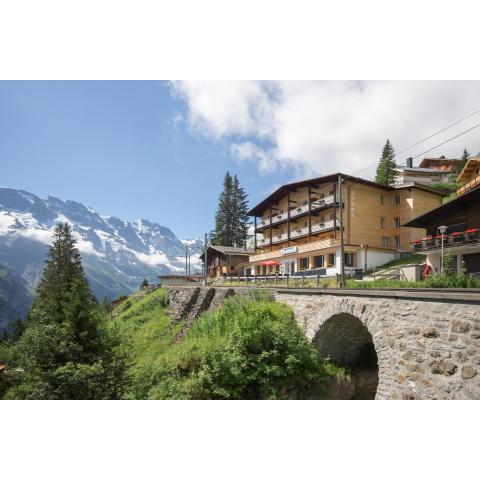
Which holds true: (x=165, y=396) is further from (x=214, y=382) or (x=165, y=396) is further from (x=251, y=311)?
(x=251, y=311)

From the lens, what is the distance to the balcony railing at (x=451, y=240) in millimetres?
22531

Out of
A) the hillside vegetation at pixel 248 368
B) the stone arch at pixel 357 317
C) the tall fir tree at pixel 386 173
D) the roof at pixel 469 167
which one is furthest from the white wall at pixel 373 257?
the tall fir tree at pixel 386 173

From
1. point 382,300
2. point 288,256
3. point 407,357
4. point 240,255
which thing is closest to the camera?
point 407,357

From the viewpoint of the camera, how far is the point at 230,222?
6644 centimetres

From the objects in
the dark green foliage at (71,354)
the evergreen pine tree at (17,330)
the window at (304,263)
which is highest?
the window at (304,263)

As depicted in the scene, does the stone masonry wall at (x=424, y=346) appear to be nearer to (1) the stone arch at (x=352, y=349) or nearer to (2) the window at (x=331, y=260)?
(1) the stone arch at (x=352, y=349)

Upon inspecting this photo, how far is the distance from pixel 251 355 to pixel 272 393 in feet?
5.14

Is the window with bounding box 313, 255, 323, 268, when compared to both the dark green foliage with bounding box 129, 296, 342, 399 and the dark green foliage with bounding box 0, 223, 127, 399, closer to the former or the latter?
the dark green foliage with bounding box 129, 296, 342, 399

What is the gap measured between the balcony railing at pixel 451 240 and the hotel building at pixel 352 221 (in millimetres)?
7650

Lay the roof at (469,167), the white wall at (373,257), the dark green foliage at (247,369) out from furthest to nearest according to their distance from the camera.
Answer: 1. the roof at (469,167)
2. the white wall at (373,257)
3. the dark green foliage at (247,369)

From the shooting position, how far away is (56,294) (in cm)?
2009

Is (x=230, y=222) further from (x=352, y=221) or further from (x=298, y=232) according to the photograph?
(x=352, y=221)

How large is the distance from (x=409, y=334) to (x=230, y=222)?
58198 mm

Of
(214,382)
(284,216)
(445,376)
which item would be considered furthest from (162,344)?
(284,216)
